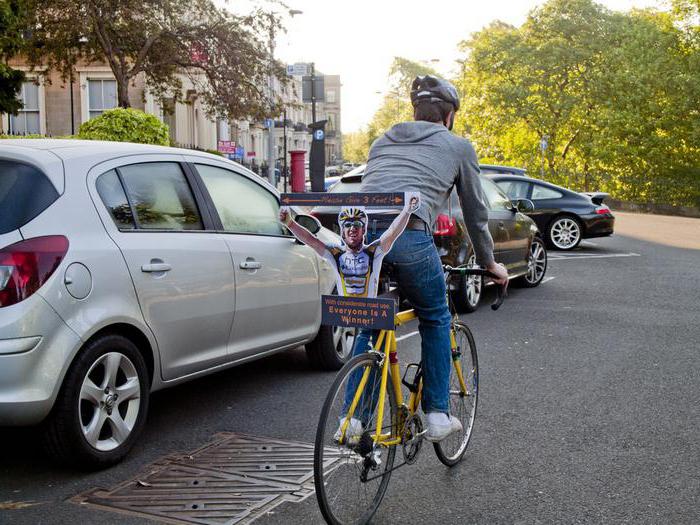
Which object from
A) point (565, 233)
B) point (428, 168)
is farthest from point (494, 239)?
point (565, 233)

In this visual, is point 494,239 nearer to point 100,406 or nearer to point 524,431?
point 524,431

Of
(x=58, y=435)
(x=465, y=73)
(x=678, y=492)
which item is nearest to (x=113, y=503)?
(x=58, y=435)

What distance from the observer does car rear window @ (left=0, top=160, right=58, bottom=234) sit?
4.48 m

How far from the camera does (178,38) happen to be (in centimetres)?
2350

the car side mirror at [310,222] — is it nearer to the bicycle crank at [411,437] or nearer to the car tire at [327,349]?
the bicycle crank at [411,437]

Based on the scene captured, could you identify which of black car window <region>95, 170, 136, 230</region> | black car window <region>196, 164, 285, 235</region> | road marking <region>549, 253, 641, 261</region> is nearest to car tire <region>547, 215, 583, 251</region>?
road marking <region>549, 253, 641, 261</region>

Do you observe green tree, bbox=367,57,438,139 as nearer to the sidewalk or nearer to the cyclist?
the sidewalk

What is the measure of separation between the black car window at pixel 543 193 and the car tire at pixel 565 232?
0.46 metres

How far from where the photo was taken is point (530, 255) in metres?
12.7

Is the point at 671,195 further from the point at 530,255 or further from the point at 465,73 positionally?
the point at 530,255

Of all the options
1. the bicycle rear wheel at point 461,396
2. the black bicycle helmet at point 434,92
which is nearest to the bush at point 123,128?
the bicycle rear wheel at point 461,396

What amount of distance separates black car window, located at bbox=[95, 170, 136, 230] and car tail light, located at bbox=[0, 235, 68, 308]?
55cm

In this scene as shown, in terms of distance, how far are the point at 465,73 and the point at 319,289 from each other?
151 feet

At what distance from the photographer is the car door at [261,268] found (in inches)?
230
